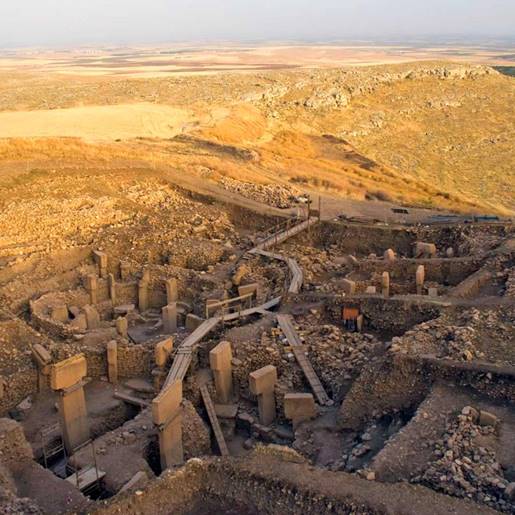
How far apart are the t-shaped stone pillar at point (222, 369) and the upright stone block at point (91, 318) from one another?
4.56m

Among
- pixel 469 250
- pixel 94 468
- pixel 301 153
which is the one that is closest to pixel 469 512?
pixel 94 468

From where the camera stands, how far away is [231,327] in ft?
49.9

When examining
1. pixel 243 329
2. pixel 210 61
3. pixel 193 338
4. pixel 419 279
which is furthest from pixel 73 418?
pixel 210 61

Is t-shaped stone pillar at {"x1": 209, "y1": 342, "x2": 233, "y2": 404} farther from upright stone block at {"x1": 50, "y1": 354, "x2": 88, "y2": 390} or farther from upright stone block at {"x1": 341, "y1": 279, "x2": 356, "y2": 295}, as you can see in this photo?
upright stone block at {"x1": 341, "y1": 279, "x2": 356, "y2": 295}

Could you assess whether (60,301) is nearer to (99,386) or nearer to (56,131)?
(99,386)

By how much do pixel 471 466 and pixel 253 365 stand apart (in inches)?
214

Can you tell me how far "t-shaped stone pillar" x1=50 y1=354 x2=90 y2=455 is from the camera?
11.2 metres

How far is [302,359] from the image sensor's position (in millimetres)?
13305

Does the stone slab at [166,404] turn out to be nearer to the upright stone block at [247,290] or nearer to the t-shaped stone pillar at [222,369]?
the t-shaped stone pillar at [222,369]

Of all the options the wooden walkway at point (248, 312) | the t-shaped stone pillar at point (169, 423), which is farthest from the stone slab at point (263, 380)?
the t-shaped stone pillar at point (169, 423)

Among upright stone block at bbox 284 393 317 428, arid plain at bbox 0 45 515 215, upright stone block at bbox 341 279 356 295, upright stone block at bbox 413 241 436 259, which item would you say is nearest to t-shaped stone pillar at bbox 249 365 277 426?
upright stone block at bbox 284 393 317 428

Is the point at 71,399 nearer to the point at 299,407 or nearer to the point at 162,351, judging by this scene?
the point at 162,351

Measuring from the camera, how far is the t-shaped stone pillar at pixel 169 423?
1052 centimetres

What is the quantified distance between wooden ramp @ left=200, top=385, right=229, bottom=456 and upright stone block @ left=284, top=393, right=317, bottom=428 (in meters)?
1.31
